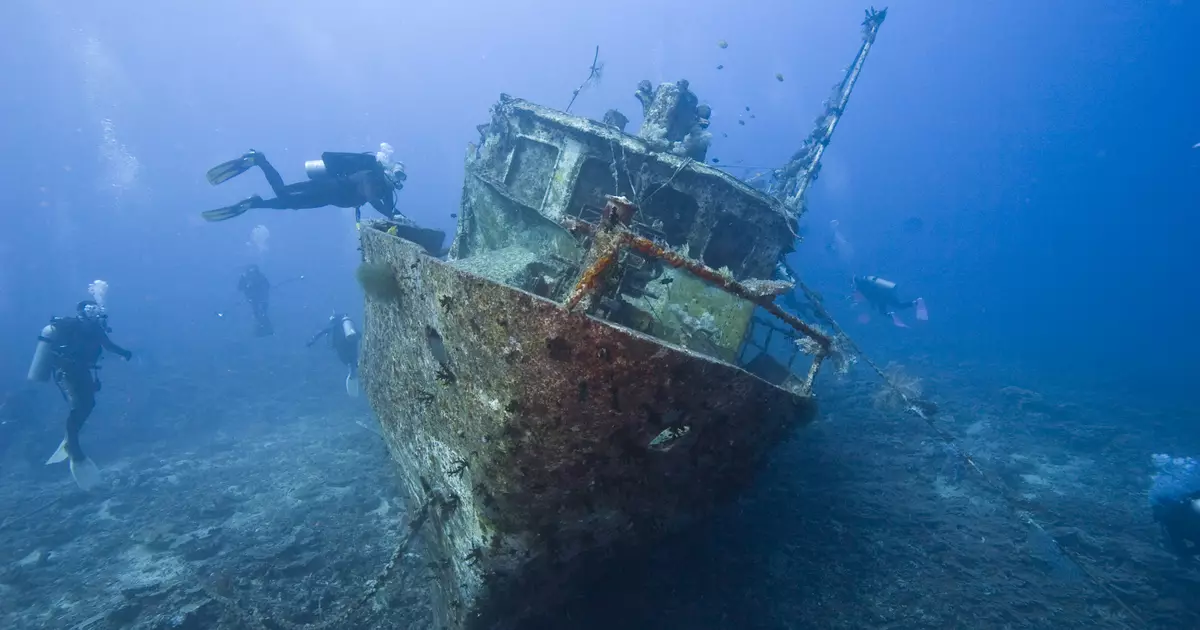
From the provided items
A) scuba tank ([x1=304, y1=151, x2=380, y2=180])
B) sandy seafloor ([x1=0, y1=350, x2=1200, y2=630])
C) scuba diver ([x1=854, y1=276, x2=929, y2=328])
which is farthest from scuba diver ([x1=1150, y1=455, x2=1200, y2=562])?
scuba tank ([x1=304, y1=151, x2=380, y2=180])

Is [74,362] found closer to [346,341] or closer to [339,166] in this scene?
[346,341]

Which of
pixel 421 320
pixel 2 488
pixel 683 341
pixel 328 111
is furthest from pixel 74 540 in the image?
pixel 328 111

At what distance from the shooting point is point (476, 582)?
4027 millimetres

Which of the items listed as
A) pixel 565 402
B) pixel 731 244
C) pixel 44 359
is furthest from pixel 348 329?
pixel 565 402

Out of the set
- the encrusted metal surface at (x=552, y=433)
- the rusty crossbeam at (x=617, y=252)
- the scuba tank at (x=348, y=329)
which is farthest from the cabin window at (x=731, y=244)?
the scuba tank at (x=348, y=329)

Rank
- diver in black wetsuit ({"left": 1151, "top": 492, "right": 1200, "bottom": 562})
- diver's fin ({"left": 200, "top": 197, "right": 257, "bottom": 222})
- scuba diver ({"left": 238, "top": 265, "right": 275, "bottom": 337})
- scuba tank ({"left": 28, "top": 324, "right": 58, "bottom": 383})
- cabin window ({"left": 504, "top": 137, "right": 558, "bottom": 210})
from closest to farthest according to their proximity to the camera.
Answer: diver in black wetsuit ({"left": 1151, "top": 492, "right": 1200, "bottom": 562})
cabin window ({"left": 504, "top": 137, "right": 558, "bottom": 210})
diver's fin ({"left": 200, "top": 197, "right": 257, "bottom": 222})
scuba tank ({"left": 28, "top": 324, "right": 58, "bottom": 383})
scuba diver ({"left": 238, "top": 265, "right": 275, "bottom": 337})

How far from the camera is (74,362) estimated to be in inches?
419

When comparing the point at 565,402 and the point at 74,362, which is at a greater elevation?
the point at 565,402

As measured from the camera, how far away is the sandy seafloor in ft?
16.9

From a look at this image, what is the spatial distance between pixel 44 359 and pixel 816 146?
17.5 metres

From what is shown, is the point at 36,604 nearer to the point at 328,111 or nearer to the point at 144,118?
the point at 144,118

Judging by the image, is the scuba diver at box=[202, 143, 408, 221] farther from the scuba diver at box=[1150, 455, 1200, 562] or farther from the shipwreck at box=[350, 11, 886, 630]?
the scuba diver at box=[1150, 455, 1200, 562]

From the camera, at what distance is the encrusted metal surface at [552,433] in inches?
126

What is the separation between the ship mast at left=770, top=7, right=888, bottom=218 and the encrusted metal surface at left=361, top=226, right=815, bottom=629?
25.5ft
